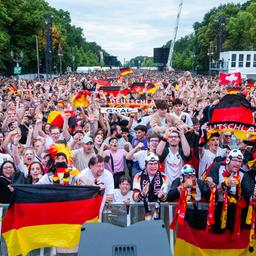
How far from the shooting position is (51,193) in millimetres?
5836

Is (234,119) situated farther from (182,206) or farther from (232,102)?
(182,206)

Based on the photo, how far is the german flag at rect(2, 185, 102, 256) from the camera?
581 cm

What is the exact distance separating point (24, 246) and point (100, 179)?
136 centimetres

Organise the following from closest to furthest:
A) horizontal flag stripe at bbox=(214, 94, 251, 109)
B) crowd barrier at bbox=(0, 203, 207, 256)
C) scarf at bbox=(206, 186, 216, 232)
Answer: scarf at bbox=(206, 186, 216, 232) < crowd barrier at bbox=(0, 203, 207, 256) < horizontal flag stripe at bbox=(214, 94, 251, 109)

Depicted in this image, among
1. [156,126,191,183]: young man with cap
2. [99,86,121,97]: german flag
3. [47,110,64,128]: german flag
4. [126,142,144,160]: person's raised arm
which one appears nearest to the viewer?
[156,126,191,183]: young man with cap

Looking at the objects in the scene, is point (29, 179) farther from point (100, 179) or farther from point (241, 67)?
point (241, 67)

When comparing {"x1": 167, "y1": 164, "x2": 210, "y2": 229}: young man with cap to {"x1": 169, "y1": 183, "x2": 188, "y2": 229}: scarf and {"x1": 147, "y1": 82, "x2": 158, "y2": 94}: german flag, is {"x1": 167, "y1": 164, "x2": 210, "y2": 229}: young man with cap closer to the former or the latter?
{"x1": 169, "y1": 183, "x2": 188, "y2": 229}: scarf

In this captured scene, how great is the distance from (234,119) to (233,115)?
80mm

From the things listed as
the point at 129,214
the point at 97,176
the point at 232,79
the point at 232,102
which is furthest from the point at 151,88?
the point at 129,214

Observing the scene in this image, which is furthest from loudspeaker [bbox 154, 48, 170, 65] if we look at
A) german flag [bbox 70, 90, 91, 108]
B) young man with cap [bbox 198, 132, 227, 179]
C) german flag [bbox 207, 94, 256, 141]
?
german flag [bbox 207, 94, 256, 141]

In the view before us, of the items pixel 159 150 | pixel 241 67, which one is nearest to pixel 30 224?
pixel 159 150

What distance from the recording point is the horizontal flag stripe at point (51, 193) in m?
5.80

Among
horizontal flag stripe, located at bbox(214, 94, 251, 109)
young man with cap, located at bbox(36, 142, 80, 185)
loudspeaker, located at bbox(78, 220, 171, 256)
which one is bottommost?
young man with cap, located at bbox(36, 142, 80, 185)

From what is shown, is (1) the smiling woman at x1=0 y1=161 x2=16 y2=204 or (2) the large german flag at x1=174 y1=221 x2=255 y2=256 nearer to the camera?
(2) the large german flag at x1=174 y1=221 x2=255 y2=256
